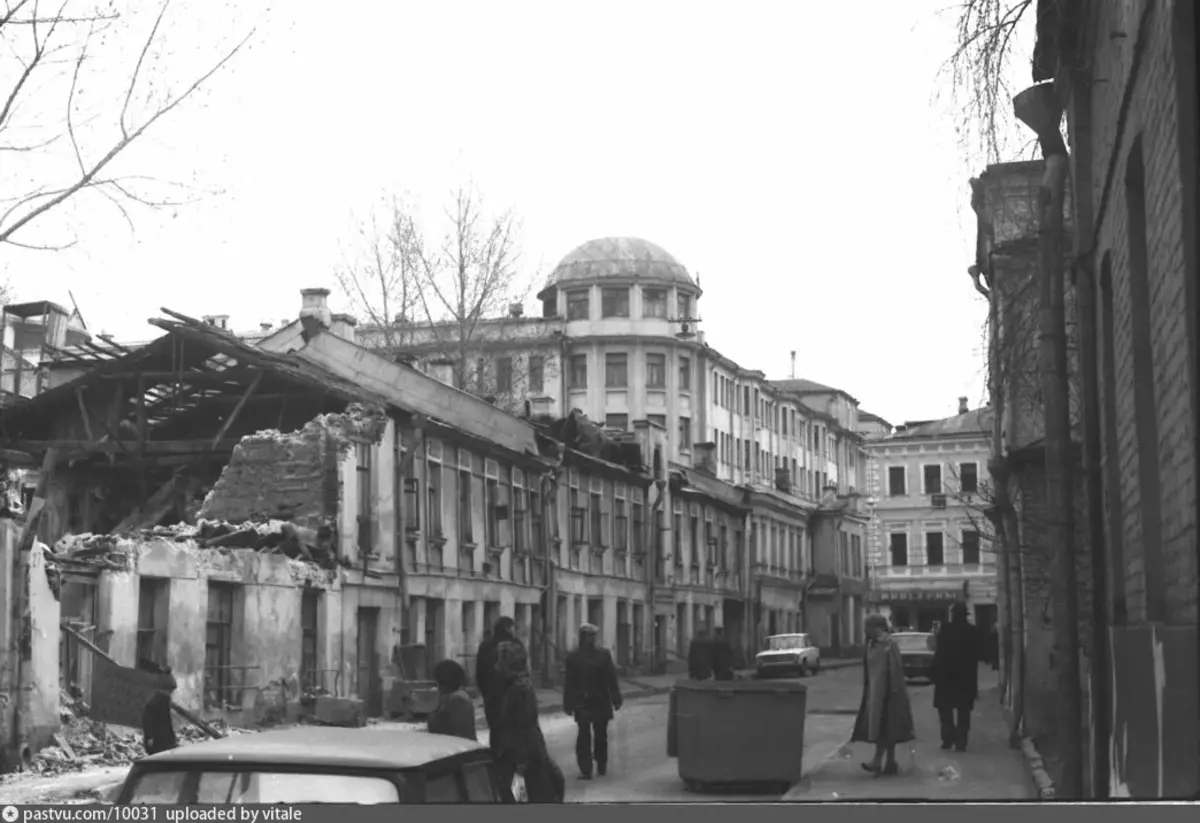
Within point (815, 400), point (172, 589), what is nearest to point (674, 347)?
point (815, 400)

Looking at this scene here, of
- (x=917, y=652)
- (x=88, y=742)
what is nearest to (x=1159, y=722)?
(x=917, y=652)

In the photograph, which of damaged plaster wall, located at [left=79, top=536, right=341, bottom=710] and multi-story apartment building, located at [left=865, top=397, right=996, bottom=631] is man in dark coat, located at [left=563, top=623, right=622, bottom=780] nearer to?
damaged plaster wall, located at [left=79, top=536, right=341, bottom=710]

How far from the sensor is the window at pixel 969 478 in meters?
5.88

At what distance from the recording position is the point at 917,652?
488 centimetres

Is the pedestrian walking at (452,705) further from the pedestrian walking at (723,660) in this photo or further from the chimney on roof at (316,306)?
the chimney on roof at (316,306)

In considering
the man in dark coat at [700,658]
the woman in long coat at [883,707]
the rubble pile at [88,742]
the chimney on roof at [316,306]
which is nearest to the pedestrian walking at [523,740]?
the man in dark coat at [700,658]

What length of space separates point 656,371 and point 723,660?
934 millimetres

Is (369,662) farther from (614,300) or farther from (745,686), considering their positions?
(614,300)

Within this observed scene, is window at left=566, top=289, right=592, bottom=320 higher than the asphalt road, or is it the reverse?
window at left=566, top=289, right=592, bottom=320

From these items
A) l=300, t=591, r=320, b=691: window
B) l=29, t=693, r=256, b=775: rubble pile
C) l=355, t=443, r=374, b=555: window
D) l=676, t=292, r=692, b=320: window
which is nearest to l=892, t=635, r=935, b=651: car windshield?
l=676, t=292, r=692, b=320: window

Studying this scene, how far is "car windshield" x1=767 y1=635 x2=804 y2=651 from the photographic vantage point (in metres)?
4.79

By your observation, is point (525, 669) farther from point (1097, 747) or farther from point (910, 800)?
point (1097, 747)

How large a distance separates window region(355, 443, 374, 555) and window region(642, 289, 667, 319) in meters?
0.98

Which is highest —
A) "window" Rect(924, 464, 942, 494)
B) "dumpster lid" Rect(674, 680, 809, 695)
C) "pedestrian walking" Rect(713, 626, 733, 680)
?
"window" Rect(924, 464, 942, 494)
